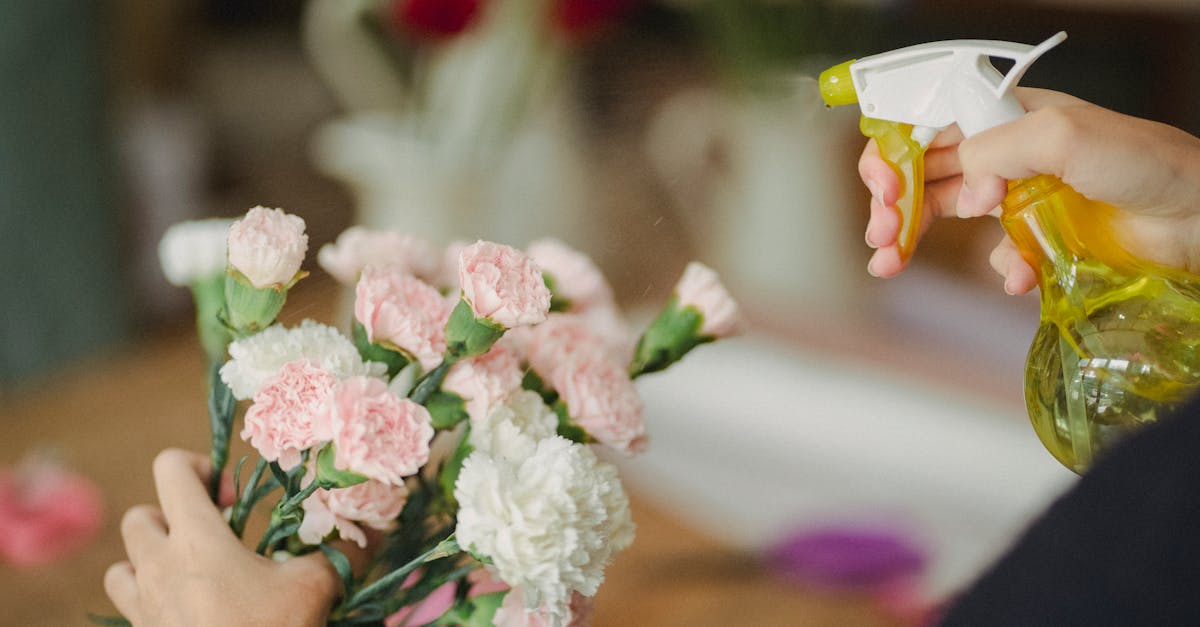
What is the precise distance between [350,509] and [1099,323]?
284 millimetres

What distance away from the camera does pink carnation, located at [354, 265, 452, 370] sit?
40 centimetres

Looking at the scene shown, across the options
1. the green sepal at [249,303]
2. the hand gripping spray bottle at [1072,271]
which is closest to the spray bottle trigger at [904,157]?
the hand gripping spray bottle at [1072,271]

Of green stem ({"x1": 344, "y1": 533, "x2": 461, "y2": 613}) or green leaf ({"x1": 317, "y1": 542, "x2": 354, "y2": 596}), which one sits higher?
green leaf ({"x1": 317, "y1": 542, "x2": 354, "y2": 596})

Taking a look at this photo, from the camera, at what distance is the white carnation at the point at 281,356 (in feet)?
1.29

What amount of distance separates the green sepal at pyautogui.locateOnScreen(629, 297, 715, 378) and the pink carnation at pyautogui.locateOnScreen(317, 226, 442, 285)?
0.10 meters

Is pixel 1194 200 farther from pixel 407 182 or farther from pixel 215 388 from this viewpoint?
pixel 407 182

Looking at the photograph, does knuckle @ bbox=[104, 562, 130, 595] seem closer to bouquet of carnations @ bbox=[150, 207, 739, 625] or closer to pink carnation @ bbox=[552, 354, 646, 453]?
bouquet of carnations @ bbox=[150, 207, 739, 625]

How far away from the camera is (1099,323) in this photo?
402 mm

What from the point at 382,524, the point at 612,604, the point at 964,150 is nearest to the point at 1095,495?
the point at 964,150

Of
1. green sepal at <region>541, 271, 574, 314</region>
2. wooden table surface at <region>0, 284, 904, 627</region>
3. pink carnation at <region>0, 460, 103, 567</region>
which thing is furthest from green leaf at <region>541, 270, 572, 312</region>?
pink carnation at <region>0, 460, 103, 567</region>

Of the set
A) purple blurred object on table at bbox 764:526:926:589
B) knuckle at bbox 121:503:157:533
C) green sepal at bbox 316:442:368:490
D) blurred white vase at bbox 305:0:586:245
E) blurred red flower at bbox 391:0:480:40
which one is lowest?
purple blurred object on table at bbox 764:526:926:589

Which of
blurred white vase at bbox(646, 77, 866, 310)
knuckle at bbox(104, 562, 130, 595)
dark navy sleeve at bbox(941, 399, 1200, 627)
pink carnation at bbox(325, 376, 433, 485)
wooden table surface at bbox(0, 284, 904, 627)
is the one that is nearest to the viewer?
dark navy sleeve at bbox(941, 399, 1200, 627)

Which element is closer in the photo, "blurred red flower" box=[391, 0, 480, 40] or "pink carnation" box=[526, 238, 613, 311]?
"pink carnation" box=[526, 238, 613, 311]

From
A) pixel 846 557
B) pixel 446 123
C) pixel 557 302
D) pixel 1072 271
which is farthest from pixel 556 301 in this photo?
pixel 446 123
